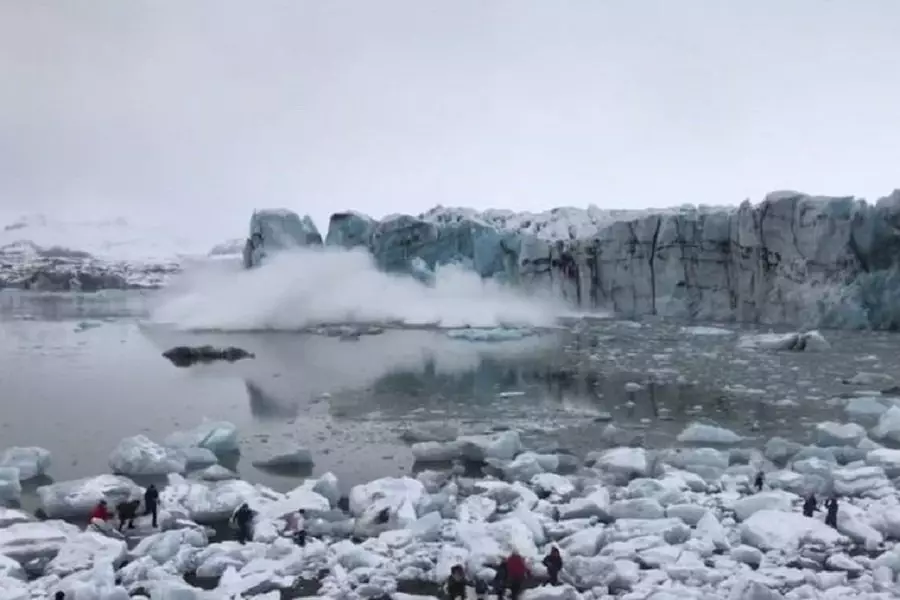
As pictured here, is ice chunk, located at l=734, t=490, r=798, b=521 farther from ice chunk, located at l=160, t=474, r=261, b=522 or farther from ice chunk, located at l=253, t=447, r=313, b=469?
ice chunk, located at l=253, t=447, r=313, b=469

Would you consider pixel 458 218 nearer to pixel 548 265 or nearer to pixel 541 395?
pixel 548 265

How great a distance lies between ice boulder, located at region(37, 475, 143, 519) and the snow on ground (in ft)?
0.06

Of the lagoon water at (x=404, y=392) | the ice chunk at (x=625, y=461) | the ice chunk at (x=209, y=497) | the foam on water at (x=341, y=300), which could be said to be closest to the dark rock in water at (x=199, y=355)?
the lagoon water at (x=404, y=392)

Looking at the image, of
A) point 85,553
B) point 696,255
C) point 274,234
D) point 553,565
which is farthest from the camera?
point 274,234

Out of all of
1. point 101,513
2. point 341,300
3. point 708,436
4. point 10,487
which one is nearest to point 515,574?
point 101,513

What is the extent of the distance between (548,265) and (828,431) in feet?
81.7

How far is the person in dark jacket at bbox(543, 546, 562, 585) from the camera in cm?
586

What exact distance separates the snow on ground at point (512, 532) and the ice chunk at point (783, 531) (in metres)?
0.02

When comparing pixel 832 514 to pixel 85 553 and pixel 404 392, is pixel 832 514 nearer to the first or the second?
pixel 85 553

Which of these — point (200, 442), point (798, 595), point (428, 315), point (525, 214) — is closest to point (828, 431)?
point (798, 595)

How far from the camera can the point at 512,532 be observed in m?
6.57

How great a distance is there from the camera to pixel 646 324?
2761 cm

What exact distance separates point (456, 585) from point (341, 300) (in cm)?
2856

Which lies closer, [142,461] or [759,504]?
[759,504]
